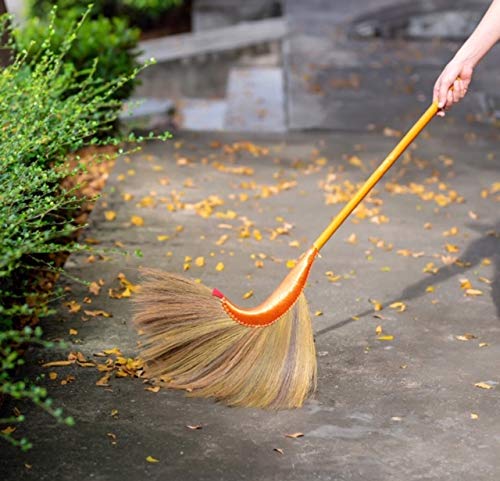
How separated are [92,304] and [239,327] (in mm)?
1021

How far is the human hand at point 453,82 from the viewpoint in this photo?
3.96m

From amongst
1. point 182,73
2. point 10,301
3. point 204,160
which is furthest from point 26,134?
point 182,73

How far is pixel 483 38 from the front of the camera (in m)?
3.95

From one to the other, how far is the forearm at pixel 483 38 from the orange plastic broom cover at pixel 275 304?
0.93 meters

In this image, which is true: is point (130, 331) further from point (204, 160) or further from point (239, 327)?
point (204, 160)

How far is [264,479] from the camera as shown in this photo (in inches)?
133

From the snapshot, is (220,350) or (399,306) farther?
(399,306)

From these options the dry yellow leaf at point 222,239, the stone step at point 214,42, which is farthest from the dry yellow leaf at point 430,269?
the stone step at point 214,42

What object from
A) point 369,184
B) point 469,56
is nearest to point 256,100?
point 369,184

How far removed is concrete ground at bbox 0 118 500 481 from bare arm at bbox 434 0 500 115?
1.10 meters

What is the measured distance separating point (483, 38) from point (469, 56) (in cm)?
9

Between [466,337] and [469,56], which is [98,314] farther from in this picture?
[469,56]

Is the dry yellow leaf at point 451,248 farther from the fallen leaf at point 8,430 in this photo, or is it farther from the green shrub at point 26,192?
the fallen leaf at point 8,430

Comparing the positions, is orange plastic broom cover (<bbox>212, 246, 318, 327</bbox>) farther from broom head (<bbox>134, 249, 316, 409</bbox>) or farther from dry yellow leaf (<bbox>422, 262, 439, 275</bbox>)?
dry yellow leaf (<bbox>422, 262, 439, 275</bbox>)
